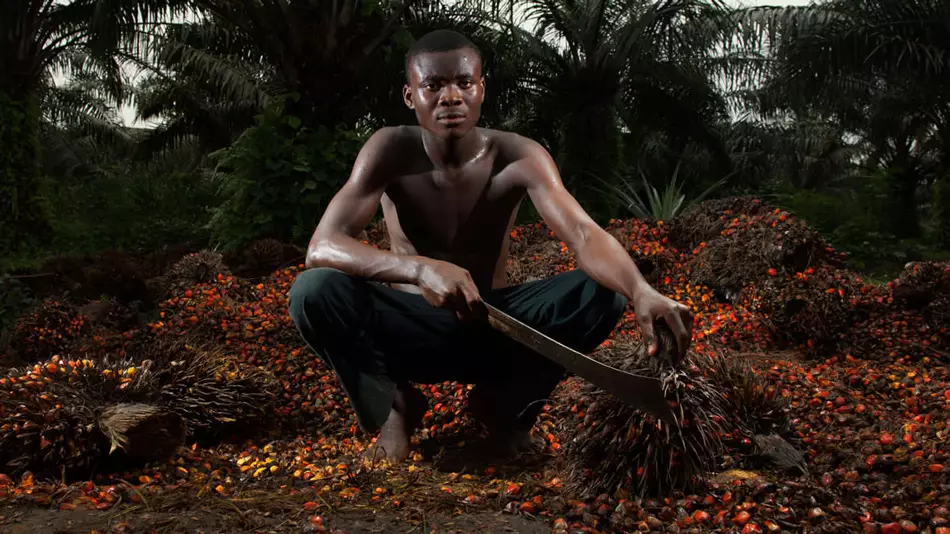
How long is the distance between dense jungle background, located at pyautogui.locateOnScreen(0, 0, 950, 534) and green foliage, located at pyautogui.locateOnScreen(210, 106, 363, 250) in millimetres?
29

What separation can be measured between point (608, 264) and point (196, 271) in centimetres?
465

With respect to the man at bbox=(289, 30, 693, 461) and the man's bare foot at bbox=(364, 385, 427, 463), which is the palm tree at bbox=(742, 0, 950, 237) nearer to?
the man at bbox=(289, 30, 693, 461)

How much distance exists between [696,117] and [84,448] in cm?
1358

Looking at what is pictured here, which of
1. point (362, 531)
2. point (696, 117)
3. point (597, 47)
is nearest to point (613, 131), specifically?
point (597, 47)

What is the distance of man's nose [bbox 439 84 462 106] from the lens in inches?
108

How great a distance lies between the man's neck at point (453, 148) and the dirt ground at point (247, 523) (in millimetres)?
1241

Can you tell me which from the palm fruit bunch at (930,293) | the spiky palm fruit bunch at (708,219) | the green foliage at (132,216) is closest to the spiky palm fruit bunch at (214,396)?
the palm fruit bunch at (930,293)

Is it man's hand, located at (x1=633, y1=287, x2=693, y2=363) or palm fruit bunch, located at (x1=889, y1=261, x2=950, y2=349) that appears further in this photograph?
palm fruit bunch, located at (x1=889, y1=261, x2=950, y2=349)

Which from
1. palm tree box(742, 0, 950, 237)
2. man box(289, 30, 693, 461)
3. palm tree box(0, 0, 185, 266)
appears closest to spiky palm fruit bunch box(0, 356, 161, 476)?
man box(289, 30, 693, 461)

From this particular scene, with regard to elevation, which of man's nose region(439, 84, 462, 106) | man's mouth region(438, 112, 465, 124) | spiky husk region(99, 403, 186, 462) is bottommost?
spiky husk region(99, 403, 186, 462)

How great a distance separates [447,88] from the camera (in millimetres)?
2756

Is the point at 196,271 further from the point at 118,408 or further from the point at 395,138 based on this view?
the point at 395,138

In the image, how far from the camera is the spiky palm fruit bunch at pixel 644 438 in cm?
245

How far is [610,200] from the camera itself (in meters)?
11.5
